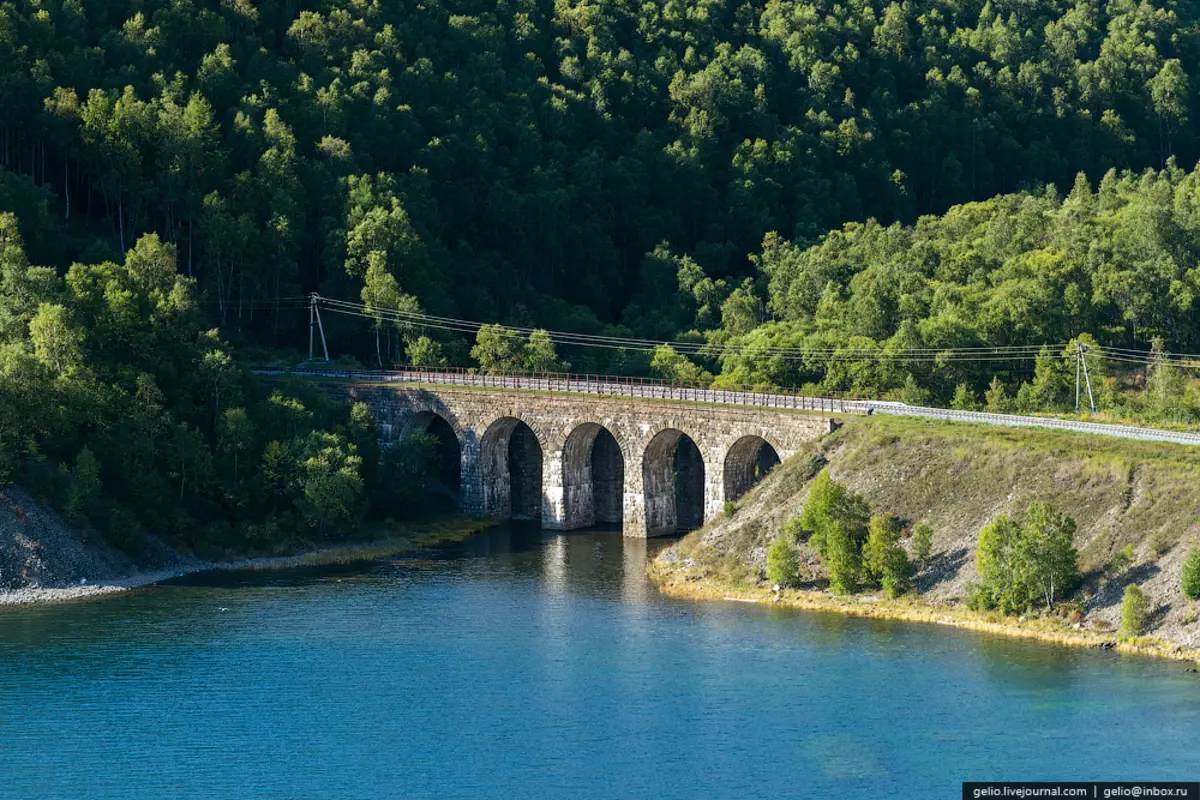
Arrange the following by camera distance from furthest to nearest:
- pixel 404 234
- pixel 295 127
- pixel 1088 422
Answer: pixel 295 127 → pixel 404 234 → pixel 1088 422

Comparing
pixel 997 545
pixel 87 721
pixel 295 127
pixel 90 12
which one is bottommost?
pixel 87 721

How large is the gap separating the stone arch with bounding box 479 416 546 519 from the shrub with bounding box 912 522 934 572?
41.2 metres

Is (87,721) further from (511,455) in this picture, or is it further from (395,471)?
(511,455)

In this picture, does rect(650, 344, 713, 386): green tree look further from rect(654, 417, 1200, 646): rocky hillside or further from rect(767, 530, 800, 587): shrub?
rect(767, 530, 800, 587): shrub

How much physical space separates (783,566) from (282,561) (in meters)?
37.6

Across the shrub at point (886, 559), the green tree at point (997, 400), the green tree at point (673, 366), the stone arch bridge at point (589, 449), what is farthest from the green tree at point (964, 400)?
the shrub at point (886, 559)

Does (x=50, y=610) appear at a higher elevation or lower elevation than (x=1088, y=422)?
lower

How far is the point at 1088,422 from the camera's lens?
392ft

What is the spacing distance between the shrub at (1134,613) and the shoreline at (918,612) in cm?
80

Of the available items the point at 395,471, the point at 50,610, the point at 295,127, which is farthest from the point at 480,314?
the point at 50,610

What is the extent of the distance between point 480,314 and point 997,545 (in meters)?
85.6

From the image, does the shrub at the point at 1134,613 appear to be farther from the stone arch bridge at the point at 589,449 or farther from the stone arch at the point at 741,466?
the stone arch at the point at 741,466

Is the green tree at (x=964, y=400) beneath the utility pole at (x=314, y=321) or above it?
beneath

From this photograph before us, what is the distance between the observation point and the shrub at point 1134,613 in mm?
96125
